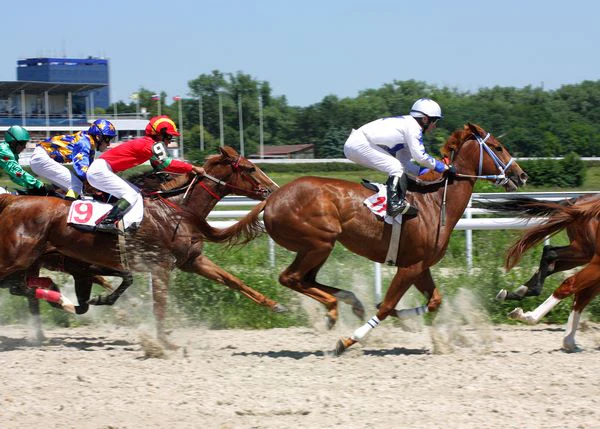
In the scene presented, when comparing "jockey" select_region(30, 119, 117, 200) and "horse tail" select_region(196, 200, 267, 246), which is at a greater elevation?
"jockey" select_region(30, 119, 117, 200)

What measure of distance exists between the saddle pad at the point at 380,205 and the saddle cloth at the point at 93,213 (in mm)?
1778

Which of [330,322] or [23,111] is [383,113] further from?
[330,322]

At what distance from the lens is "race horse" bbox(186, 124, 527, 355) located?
6.56m

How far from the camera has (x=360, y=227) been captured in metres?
6.64

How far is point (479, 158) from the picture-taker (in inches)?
273

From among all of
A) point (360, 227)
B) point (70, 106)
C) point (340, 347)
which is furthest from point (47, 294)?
point (70, 106)

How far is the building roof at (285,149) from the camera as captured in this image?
6054cm

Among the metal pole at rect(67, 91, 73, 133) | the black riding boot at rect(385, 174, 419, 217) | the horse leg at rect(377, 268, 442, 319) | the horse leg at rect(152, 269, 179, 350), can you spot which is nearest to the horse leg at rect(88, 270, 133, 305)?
the horse leg at rect(152, 269, 179, 350)

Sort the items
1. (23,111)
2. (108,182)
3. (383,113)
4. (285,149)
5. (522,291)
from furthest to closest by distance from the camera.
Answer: (383,113), (285,149), (23,111), (522,291), (108,182)

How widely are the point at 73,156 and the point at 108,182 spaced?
115 centimetres

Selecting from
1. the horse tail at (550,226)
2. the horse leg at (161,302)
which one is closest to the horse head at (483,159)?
the horse tail at (550,226)

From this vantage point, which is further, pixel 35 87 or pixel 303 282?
pixel 35 87

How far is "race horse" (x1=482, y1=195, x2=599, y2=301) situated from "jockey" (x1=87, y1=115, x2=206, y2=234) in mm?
2676

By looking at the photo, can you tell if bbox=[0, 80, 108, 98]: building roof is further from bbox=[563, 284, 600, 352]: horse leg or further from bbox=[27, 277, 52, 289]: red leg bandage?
bbox=[563, 284, 600, 352]: horse leg
